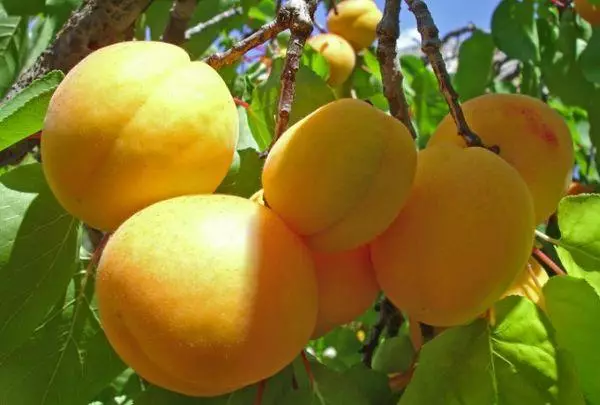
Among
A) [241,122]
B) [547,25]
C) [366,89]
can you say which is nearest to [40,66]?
[241,122]

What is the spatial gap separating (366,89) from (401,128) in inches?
54.0

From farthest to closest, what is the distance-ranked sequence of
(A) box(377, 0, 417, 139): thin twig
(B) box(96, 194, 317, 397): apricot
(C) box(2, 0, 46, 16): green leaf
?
(C) box(2, 0, 46, 16): green leaf < (A) box(377, 0, 417, 139): thin twig < (B) box(96, 194, 317, 397): apricot

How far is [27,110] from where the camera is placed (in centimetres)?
77

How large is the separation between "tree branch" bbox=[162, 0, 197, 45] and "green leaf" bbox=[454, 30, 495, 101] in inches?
29.2

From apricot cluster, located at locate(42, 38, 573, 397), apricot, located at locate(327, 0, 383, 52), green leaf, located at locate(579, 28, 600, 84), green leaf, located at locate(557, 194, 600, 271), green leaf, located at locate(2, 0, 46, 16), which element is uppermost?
apricot cluster, located at locate(42, 38, 573, 397)

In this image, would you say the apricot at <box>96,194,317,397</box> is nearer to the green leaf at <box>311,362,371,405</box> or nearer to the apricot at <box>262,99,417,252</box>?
the apricot at <box>262,99,417,252</box>

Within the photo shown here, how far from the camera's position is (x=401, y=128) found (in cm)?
67

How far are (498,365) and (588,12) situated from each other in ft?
3.75

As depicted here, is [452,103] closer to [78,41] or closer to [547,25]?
[78,41]

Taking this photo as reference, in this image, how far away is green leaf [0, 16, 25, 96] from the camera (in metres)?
1.42

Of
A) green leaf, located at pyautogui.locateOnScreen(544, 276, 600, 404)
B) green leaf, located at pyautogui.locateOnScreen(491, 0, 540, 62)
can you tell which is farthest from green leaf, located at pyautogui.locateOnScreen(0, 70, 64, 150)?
green leaf, located at pyautogui.locateOnScreen(491, 0, 540, 62)

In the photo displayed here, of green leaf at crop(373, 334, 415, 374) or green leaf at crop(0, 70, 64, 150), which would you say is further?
green leaf at crop(373, 334, 415, 374)

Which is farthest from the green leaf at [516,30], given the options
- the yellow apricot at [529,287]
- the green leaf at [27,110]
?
the green leaf at [27,110]

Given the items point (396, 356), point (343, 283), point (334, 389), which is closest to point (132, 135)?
point (343, 283)
